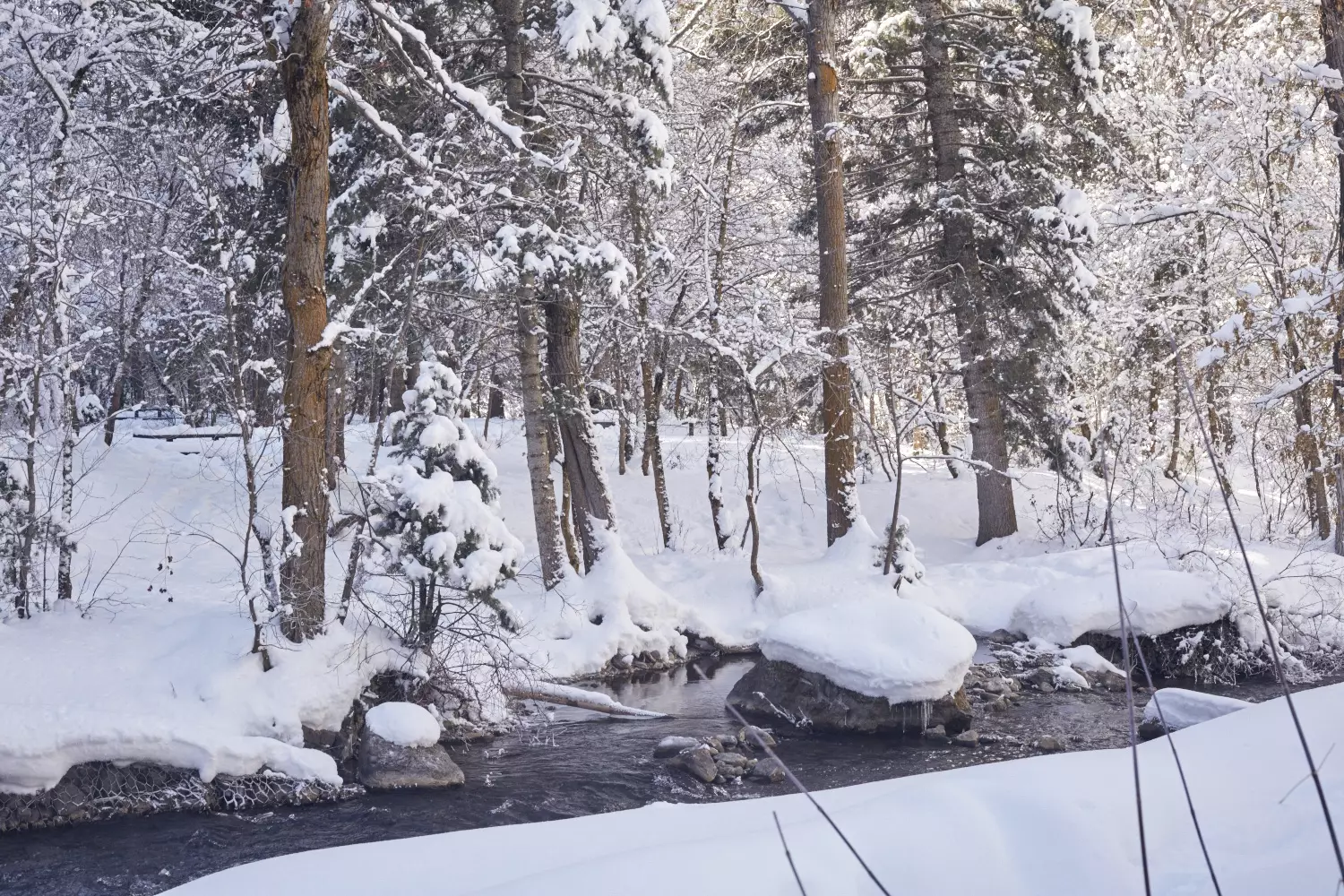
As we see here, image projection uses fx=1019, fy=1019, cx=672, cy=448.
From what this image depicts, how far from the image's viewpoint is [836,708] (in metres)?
9.09

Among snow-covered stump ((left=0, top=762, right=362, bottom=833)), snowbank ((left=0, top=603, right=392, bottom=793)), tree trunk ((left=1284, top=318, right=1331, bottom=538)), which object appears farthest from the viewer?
tree trunk ((left=1284, top=318, right=1331, bottom=538))

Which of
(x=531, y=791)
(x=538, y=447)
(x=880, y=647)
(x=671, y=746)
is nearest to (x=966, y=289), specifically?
(x=538, y=447)

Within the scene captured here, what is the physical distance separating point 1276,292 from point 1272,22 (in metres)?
4.69

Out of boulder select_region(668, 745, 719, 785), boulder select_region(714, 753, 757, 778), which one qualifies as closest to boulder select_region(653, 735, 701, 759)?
boulder select_region(668, 745, 719, 785)

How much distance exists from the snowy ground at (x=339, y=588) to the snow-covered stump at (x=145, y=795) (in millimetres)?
103

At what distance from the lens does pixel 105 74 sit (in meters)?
12.0

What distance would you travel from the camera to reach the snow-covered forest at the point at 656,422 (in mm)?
6363

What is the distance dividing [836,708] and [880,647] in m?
0.67

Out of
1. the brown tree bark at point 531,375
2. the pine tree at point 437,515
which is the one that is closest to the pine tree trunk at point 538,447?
the brown tree bark at point 531,375

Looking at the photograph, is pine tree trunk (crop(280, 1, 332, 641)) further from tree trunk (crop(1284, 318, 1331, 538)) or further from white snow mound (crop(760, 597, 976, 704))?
tree trunk (crop(1284, 318, 1331, 538))

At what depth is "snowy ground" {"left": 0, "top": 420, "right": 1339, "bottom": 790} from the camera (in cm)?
746

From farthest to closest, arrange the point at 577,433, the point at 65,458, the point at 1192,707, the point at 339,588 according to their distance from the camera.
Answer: the point at 339,588
the point at 577,433
the point at 65,458
the point at 1192,707

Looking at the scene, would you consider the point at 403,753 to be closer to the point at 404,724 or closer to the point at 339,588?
the point at 404,724

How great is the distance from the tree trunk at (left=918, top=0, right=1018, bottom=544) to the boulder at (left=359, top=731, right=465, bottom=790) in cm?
951
